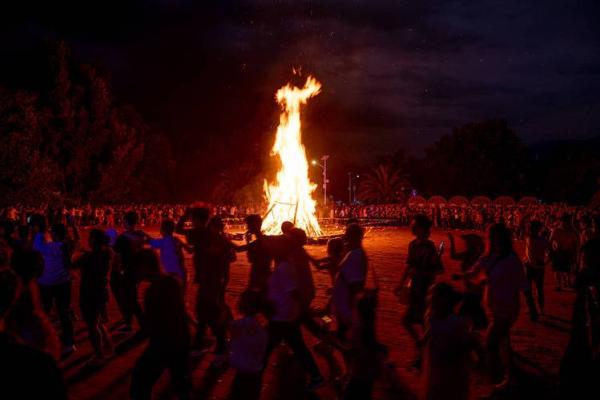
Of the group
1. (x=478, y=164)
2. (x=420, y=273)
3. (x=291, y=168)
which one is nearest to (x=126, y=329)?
(x=420, y=273)

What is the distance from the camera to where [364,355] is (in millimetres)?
4098

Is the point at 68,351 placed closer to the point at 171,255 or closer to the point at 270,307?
the point at 171,255

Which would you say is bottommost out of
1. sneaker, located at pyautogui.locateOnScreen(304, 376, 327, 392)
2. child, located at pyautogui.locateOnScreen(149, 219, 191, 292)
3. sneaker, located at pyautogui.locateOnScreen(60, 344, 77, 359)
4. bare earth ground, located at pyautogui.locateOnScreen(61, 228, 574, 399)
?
bare earth ground, located at pyautogui.locateOnScreen(61, 228, 574, 399)

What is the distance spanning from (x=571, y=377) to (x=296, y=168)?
18110 millimetres

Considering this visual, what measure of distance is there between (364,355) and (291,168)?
18.3m

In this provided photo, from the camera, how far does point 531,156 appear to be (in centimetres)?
7519

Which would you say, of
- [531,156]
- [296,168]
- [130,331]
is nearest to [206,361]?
[130,331]

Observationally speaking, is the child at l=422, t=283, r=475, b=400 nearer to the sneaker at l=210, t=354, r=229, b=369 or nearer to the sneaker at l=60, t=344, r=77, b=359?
the sneaker at l=210, t=354, r=229, b=369

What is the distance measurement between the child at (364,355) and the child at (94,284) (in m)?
3.56

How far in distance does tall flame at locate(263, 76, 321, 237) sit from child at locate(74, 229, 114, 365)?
1556cm

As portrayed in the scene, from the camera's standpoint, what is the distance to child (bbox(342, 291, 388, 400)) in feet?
13.4

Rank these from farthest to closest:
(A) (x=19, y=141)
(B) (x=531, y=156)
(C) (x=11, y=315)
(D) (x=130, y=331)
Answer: (B) (x=531, y=156) → (A) (x=19, y=141) → (D) (x=130, y=331) → (C) (x=11, y=315)

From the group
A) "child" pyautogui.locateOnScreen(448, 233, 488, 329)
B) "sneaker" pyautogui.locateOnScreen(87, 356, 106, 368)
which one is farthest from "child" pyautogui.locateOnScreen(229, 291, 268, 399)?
"sneaker" pyautogui.locateOnScreen(87, 356, 106, 368)

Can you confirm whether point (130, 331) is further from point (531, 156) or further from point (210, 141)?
point (531, 156)
